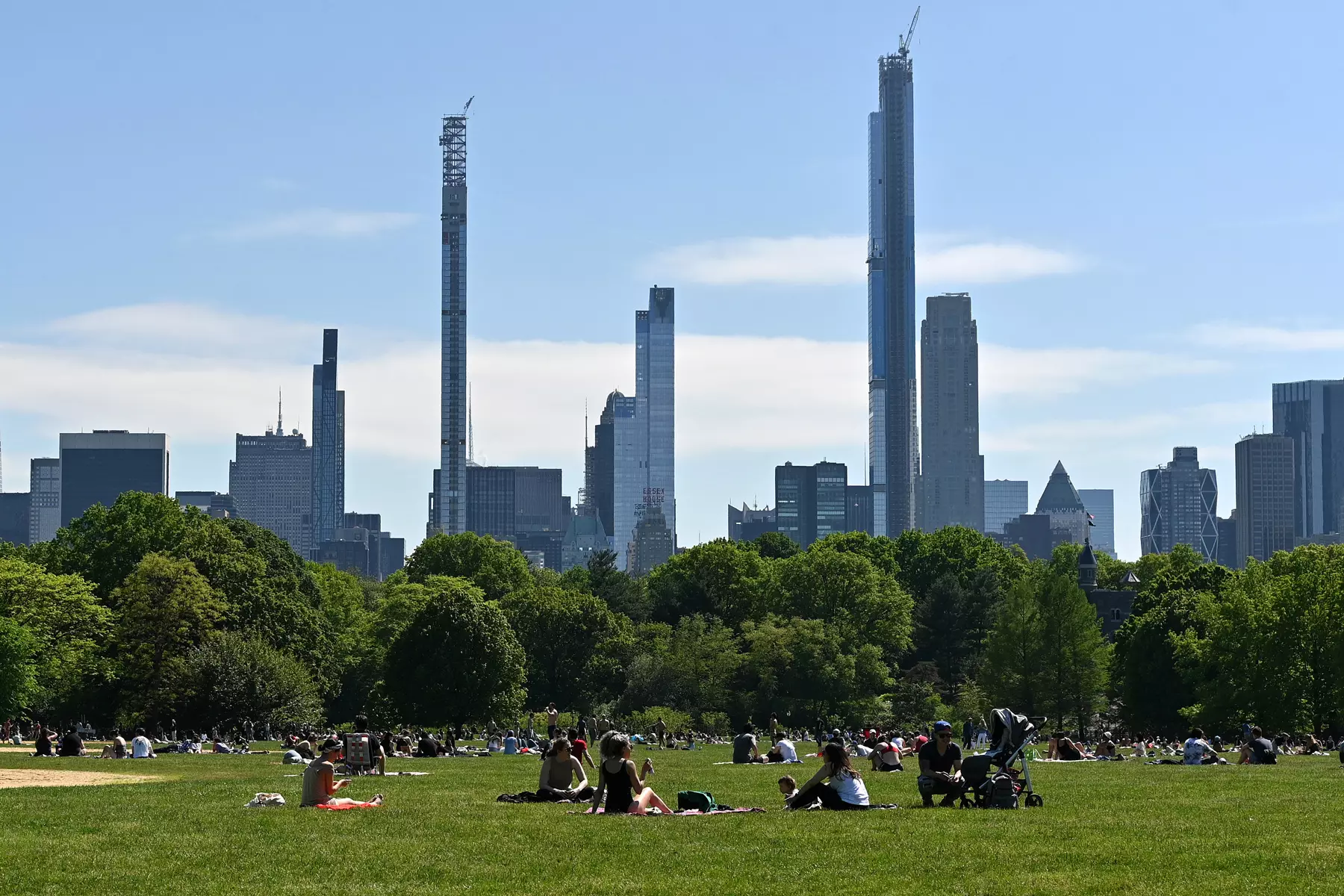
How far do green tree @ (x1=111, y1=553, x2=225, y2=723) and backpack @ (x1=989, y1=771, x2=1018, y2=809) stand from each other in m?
55.7

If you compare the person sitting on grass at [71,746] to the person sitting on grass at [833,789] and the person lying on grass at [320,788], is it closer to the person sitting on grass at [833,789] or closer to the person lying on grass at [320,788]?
the person lying on grass at [320,788]

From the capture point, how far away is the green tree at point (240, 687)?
239 ft

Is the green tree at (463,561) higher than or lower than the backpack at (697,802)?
higher

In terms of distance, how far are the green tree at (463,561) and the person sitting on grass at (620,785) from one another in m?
105

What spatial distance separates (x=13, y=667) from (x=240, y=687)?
11.5 metres

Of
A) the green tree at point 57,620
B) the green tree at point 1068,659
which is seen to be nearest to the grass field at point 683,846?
Answer: the green tree at point 57,620

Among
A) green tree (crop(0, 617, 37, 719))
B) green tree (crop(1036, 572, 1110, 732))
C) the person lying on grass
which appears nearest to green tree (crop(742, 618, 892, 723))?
green tree (crop(1036, 572, 1110, 732))

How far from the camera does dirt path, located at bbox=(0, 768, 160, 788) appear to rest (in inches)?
1387

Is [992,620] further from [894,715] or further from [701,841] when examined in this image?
[701,841]

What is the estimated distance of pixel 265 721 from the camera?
7494 cm

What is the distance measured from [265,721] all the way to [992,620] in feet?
198

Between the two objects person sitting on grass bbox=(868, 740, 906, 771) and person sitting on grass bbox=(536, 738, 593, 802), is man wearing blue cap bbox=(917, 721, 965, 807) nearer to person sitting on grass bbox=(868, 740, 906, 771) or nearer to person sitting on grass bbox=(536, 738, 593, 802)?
person sitting on grass bbox=(536, 738, 593, 802)

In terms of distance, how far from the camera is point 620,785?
2402 centimetres

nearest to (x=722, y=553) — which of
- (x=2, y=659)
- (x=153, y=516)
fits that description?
(x=153, y=516)
